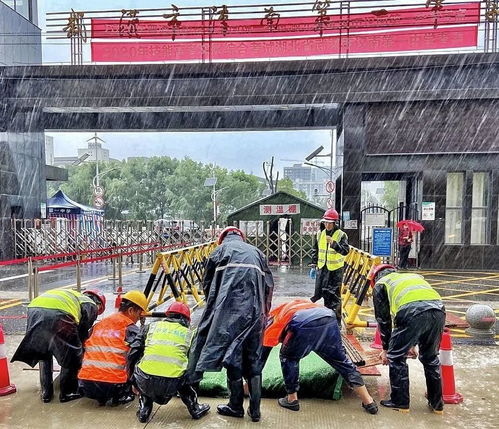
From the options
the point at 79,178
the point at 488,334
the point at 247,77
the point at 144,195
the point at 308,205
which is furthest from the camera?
the point at 79,178

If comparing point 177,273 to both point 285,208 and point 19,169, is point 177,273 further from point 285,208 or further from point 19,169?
point 19,169

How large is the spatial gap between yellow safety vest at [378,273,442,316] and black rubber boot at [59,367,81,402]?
3.04 meters

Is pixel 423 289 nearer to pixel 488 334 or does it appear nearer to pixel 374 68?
pixel 488 334

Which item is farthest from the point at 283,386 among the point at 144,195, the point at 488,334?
the point at 144,195

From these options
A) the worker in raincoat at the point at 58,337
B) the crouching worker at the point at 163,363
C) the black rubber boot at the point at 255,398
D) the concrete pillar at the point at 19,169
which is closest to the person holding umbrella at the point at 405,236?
the black rubber boot at the point at 255,398

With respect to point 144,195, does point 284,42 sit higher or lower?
higher

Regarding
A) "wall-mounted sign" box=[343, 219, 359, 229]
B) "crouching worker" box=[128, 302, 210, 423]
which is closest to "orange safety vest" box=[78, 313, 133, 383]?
"crouching worker" box=[128, 302, 210, 423]

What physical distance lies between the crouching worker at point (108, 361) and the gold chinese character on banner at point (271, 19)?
12.6 meters

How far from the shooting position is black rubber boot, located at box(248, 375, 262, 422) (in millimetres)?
3711

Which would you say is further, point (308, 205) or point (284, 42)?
point (308, 205)

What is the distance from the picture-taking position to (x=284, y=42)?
568 inches

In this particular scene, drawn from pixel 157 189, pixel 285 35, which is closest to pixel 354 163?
pixel 285 35

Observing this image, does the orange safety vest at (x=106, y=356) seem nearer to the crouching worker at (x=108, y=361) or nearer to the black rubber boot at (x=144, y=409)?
the crouching worker at (x=108, y=361)

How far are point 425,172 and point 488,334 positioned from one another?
29.2ft
